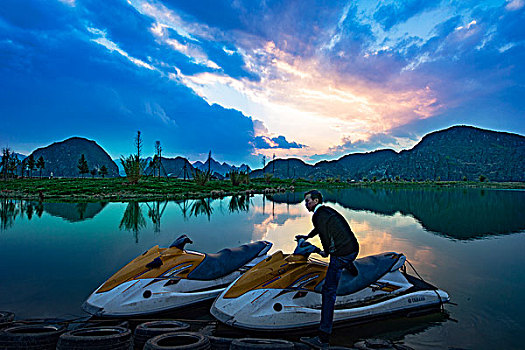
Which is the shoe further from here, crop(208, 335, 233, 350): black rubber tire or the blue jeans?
crop(208, 335, 233, 350): black rubber tire

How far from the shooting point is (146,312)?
237 inches

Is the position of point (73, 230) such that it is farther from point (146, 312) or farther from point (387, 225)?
point (387, 225)

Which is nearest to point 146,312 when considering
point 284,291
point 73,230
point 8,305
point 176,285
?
point 176,285

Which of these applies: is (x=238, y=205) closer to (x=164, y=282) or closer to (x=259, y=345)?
(x=164, y=282)

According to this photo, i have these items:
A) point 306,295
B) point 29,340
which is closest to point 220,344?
point 306,295

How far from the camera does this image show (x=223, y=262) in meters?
7.21

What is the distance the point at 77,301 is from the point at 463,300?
8859 millimetres

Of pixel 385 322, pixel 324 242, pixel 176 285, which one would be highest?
pixel 324 242

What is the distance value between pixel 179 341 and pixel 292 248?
8.15 m

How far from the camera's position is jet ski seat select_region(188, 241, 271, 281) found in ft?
22.5

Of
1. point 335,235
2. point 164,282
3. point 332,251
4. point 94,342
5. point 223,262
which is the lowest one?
point 94,342

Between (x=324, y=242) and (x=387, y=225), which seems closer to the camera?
(x=324, y=242)

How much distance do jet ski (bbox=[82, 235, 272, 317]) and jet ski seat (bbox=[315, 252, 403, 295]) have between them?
7.71 ft

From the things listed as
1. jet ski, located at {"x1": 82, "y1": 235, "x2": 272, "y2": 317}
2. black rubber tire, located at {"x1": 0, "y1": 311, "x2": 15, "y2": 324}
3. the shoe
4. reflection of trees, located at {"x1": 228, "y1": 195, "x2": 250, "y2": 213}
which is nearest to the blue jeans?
the shoe
